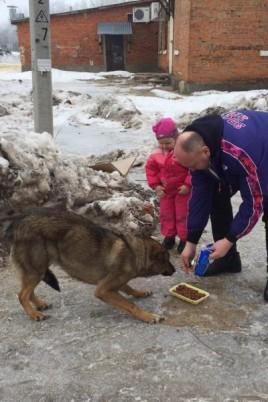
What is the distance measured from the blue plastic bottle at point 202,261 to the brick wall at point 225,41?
570 inches

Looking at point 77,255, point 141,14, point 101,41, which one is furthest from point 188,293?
point 101,41

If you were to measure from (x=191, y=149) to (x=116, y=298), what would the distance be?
1.25m

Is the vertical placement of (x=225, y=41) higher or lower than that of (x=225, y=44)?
higher

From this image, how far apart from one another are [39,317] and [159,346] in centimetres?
93

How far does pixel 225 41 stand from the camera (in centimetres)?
1719

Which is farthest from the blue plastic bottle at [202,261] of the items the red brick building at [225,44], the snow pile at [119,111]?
the red brick building at [225,44]

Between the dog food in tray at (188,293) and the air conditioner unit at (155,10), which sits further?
the air conditioner unit at (155,10)

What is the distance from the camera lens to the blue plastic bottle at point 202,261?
3766mm

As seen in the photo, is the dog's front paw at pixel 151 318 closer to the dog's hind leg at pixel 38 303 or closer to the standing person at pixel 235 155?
the standing person at pixel 235 155

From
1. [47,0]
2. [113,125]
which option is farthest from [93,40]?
[47,0]

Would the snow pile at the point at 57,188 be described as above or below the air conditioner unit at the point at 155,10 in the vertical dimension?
below

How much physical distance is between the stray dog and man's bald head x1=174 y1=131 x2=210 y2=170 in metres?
0.87

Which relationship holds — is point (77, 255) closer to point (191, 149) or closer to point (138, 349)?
point (138, 349)

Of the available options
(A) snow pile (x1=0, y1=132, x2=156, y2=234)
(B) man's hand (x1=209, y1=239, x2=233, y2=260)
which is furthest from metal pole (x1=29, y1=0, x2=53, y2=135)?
(B) man's hand (x1=209, y1=239, x2=233, y2=260)
